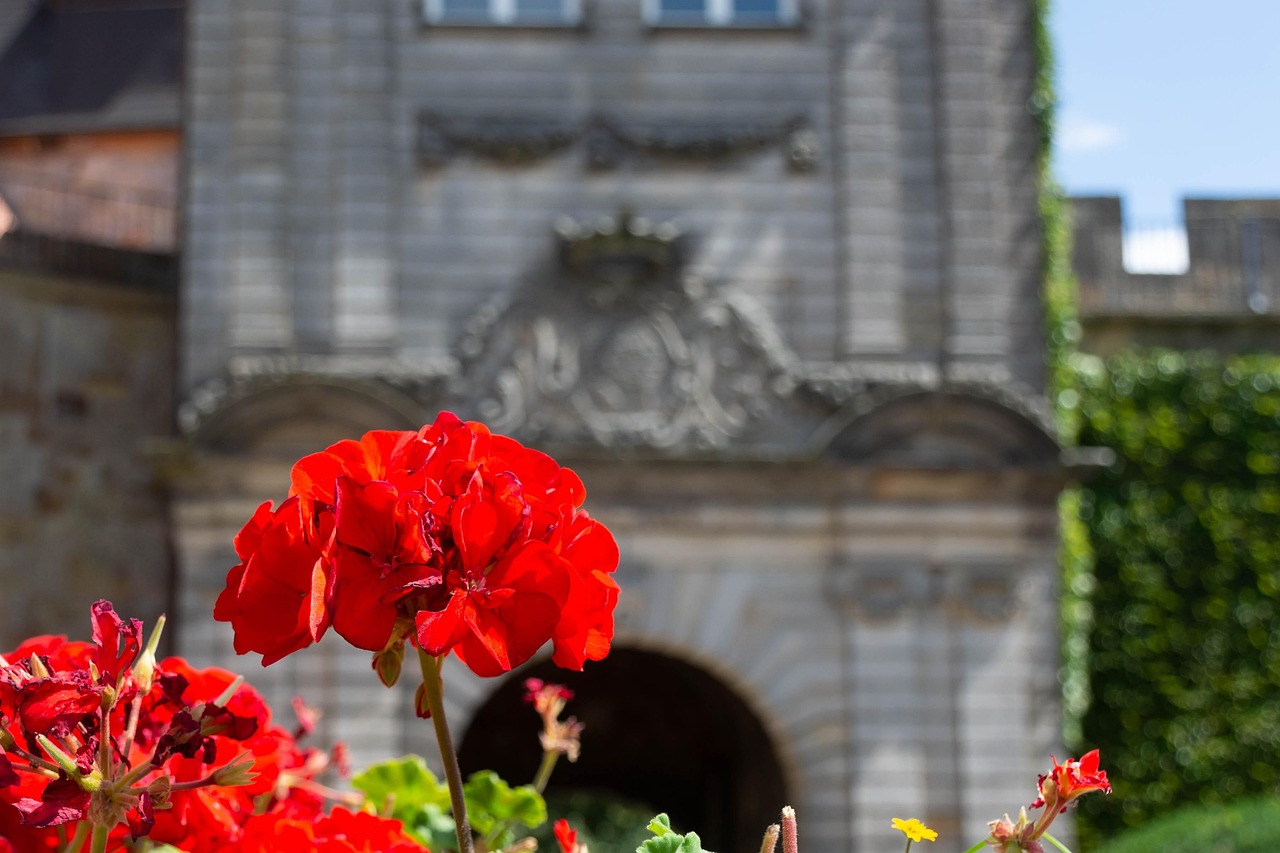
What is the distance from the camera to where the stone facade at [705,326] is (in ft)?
34.5

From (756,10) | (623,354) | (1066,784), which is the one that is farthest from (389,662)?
(756,10)

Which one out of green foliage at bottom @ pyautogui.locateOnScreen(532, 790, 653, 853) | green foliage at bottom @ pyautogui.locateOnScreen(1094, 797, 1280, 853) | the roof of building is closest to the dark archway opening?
green foliage at bottom @ pyautogui.locateOnScreen(532, 790, 653, 853)

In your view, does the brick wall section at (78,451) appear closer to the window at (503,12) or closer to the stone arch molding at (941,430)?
the window at (503,12)

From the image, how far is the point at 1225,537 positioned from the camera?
41.9 feet

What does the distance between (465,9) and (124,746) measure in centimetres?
1026

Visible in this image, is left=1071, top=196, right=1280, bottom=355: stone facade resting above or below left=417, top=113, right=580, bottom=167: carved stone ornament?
below

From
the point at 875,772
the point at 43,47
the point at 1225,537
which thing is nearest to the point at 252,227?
the point at 875,772

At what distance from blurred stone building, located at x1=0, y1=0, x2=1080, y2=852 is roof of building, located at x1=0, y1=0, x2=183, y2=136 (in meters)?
6.23

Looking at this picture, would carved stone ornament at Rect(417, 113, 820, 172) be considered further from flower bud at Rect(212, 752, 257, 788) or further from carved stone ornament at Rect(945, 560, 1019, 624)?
flower bud at Rect(212, 752, 257, 788)

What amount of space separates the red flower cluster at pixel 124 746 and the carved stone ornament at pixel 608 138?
368 inches

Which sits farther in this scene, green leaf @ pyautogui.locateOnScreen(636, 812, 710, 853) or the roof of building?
the roof of building

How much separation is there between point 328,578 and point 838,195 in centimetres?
988

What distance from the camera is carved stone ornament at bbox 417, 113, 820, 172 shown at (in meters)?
11.0

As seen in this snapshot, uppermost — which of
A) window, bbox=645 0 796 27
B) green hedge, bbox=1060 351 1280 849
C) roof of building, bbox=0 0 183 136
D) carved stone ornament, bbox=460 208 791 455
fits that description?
roof of building, bbox=0 0 183 136
